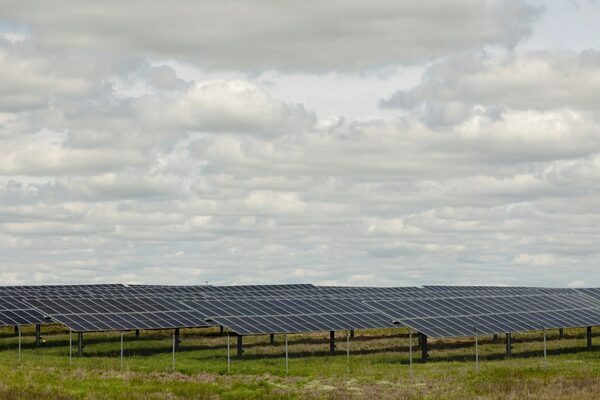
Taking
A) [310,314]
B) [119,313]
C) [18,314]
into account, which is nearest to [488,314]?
[310,314]

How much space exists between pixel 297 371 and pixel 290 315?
13.3 m

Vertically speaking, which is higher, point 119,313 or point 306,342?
point 119,313

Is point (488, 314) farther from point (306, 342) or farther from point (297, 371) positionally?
point (297, 371)

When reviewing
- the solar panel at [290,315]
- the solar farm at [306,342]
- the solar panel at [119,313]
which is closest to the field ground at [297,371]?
the solar farm at [306,342]

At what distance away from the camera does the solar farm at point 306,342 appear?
1857 inches

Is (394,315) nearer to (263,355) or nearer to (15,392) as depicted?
(263,355)

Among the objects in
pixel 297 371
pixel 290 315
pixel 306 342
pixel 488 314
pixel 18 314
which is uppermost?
pixel 18 314

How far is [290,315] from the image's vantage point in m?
61.8

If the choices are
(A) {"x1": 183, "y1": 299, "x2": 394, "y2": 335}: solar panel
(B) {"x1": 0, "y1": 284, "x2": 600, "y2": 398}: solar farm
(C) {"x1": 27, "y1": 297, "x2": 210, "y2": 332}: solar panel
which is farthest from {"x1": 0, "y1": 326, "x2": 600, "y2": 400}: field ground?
(C) {"x1": 27, "y1": 297, "x2": 210, "y2": 332}: solar panel

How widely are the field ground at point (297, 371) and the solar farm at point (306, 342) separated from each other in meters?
0.12

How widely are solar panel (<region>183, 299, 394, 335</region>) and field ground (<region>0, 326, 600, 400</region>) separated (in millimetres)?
1867

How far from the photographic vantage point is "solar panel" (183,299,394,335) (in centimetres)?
5684

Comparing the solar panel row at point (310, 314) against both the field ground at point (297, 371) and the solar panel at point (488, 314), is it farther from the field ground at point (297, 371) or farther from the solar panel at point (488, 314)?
the field ground at point (297, 371)

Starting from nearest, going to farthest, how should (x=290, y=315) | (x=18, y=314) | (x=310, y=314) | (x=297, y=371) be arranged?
1. (x=297, y=371)
2. (x=290, y=315)
3. (x=310, y=314)
4. (x=18, y=314)
